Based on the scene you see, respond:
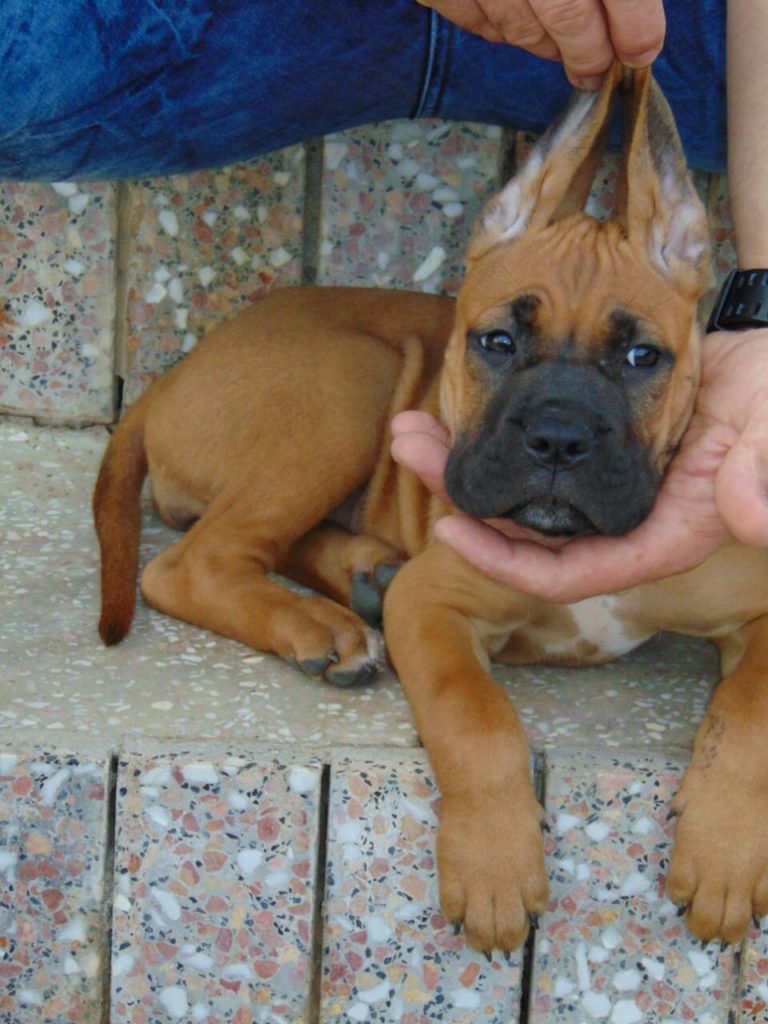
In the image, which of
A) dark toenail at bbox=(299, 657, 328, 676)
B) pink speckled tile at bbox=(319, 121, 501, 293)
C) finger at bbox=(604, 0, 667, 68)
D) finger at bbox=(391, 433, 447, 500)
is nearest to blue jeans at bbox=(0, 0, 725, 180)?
pink speckled tile at bbox=(319, 121, 501, 293)

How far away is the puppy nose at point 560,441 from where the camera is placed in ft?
8.27

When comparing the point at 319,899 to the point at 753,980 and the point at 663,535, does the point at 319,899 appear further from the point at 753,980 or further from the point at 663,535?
the point at 663,535

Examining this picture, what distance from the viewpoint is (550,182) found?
311 cm

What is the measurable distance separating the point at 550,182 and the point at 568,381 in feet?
2.20

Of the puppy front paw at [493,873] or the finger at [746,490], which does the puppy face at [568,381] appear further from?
the puppy front paw at [493,873]

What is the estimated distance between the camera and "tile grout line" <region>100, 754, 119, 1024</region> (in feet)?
8.34

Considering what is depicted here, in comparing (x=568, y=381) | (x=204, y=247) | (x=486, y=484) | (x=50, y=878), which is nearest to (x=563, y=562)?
(x=486, y=484)

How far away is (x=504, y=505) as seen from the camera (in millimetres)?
2619

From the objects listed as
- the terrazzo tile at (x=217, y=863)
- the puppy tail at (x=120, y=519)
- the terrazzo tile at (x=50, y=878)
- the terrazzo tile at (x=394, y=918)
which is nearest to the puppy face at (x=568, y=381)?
the terrazzo tile at (x=394, y=918)

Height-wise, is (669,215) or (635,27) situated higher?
(635,27)

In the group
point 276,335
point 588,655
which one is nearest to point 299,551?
point 276,335

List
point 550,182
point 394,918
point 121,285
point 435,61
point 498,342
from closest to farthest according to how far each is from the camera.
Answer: point 394,918 < point 498,342 < point 550,182 < point 435,61 < point 121,285

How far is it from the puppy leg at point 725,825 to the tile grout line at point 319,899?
0.64 m

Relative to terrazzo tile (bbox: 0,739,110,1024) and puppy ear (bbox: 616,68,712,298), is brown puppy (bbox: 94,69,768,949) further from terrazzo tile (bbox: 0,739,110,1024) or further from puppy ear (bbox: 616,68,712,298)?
terrazzo tile (bbox: 0,739,110,1024)
